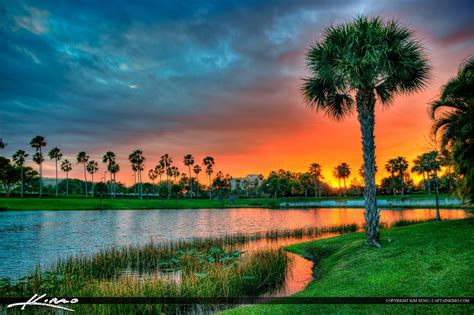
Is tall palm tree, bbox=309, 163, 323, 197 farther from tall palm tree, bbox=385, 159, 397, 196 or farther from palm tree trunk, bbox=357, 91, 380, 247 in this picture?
palm tree trunk, bbox=357, 91, 380, 247

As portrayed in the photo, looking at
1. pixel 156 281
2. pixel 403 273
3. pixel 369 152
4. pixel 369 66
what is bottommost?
pixel 156 281

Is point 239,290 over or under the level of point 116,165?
under

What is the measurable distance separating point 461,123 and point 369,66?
629 centimetres

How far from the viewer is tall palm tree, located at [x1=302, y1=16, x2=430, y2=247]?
1427 centimetres

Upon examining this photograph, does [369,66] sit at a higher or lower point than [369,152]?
higher

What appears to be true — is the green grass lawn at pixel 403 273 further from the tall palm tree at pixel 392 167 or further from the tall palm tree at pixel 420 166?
the tall palm tree at pixel 392 167

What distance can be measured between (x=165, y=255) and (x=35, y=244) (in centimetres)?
1652

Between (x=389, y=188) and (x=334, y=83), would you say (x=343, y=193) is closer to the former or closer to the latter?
(x=389, y=188)

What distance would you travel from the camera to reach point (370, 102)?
1572 centimetres

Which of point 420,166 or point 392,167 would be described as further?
point 392,167

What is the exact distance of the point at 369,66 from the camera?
47.4 ft

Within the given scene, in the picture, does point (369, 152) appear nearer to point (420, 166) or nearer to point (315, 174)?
point (420, 166)

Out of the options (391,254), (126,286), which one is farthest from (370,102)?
(126,286)

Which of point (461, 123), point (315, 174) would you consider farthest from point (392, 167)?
point (461, 123)
